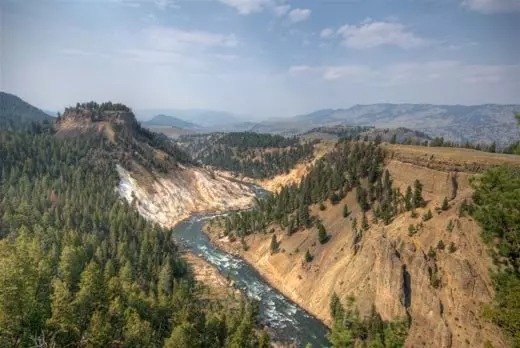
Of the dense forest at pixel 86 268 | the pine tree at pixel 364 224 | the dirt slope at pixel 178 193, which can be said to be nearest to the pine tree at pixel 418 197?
the pine tree at pixel 364 224

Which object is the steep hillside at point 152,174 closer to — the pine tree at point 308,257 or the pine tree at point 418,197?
the pine tree at point 308,257

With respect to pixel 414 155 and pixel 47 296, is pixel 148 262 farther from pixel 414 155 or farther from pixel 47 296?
pixel 414 155

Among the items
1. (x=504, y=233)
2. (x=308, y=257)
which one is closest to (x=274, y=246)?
(x=308, y=257)

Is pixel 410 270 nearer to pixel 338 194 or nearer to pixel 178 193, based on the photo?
pixel 338 194

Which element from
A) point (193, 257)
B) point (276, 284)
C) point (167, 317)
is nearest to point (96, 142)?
point (193, 257)

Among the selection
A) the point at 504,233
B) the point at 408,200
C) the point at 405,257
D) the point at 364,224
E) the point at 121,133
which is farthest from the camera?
the point at 121,133

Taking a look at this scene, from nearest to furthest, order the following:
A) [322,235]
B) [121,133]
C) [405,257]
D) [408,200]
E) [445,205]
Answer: [405,257]
[445,205]
[408,200]
[322,235]
[121,133]

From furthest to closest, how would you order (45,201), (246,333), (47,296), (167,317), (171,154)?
(171,154), (45,201), (167,317), (246,333), (47,296)
